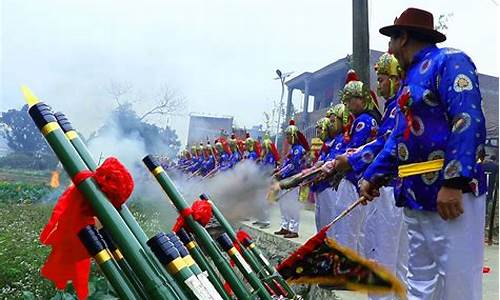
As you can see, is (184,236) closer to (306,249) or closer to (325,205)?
(306,249)

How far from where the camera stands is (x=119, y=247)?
1.26 m

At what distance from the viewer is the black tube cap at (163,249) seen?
1.20m

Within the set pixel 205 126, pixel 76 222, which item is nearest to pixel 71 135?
pixel 76 222

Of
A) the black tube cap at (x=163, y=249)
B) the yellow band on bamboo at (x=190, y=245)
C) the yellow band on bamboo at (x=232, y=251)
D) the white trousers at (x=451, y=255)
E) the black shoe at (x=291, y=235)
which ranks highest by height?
the black tube cap at (x=163, y=249)

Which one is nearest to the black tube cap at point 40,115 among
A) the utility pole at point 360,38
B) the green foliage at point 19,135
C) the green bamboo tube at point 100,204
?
the green bamboo tube at point 100,204

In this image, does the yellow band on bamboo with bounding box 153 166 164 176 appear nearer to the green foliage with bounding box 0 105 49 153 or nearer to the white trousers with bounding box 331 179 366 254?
the white trousers with bounding box 331 179 366 254

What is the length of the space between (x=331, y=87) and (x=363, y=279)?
840 inches

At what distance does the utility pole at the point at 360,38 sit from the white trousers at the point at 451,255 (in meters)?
5.35

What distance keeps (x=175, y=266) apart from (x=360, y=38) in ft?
22.6

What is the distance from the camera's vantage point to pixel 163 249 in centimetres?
121

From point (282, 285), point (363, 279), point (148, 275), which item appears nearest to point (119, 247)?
point (148, 275)

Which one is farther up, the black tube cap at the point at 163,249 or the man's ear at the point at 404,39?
the man's ear at the point at 404,39

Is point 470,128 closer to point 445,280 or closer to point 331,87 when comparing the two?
point 445,280

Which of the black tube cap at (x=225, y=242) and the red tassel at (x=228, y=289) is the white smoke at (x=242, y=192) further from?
the red tassel at (x=228, y=289)
